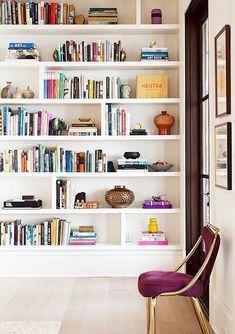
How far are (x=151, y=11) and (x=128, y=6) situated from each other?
27 cm

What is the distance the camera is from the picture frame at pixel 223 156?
9.61ft

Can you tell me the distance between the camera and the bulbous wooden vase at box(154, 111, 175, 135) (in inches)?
201

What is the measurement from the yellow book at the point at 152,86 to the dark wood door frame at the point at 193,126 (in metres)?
0.40

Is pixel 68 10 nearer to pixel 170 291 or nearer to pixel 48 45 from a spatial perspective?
pixel 48 45

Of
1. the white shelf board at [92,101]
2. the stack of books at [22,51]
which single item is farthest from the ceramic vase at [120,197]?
the stack of books at [22,51]

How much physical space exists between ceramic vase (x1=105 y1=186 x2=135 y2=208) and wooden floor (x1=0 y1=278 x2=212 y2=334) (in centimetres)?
75

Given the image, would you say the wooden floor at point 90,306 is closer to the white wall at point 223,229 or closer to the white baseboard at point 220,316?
the white baseboard at point 220,316

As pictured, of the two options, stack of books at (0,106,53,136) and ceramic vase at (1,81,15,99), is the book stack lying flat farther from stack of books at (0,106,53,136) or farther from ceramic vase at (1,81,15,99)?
ceramic vase at (1,81,15,99)

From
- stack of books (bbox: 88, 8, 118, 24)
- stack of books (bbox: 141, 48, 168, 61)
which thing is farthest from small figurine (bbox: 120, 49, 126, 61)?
stack of books (bbox: 88, 8, 118, 24)

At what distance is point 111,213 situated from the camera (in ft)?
A: 17.3

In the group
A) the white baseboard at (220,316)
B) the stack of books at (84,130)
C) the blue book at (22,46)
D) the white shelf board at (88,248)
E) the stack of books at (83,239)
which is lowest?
the white baseboard at (220,316)

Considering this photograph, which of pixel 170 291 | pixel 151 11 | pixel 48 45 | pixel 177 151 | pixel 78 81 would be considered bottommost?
pixel 170 291

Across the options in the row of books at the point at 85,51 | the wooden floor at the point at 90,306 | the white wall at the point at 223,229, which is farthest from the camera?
the row of books at the point at 85,51

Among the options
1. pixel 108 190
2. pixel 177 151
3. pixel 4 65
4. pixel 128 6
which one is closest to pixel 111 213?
pixel 108 190
